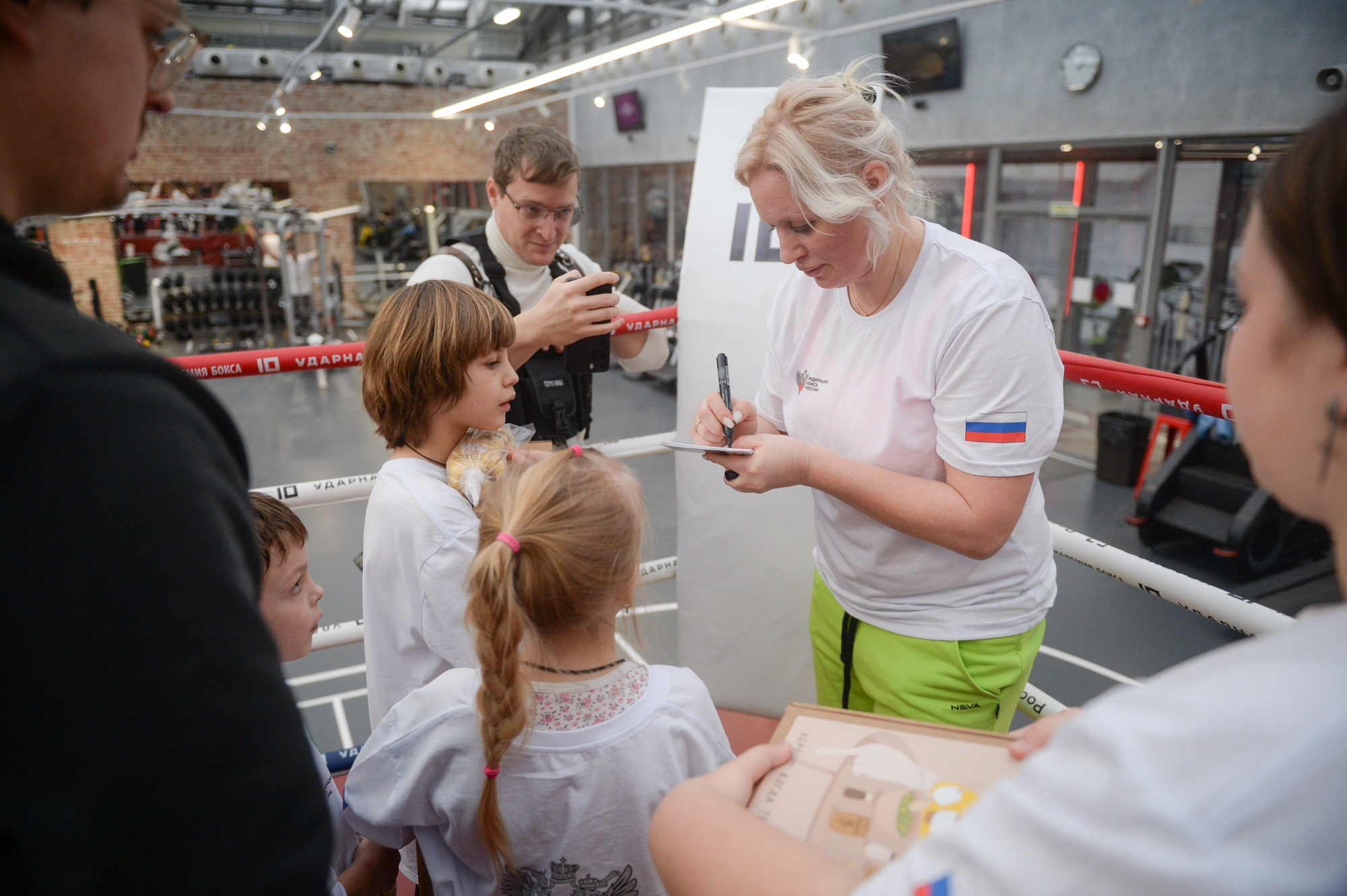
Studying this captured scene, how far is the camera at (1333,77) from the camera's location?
445 centimetres

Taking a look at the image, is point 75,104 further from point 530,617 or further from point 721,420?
point 721,420

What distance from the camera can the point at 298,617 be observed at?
141 cm


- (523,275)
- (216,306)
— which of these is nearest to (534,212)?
(523,275)

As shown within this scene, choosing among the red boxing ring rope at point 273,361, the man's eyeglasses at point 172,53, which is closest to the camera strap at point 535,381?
the red boxing ring rope at point 273,361

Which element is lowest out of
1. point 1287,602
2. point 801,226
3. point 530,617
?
point 1287,602

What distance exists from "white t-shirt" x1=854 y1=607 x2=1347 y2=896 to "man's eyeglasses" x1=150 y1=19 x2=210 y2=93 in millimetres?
762

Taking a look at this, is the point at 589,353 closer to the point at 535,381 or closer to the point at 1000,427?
the point at 535,381

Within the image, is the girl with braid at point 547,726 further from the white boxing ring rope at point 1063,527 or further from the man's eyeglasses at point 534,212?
the man's eyeglasses at point 534,212

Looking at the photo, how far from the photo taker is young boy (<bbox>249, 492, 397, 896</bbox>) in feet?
4.28

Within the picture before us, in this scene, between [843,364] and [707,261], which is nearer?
[843,364]

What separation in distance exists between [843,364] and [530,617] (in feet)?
2.29

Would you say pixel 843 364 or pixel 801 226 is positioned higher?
pixel 801 226

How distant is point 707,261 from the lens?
2.42 metres

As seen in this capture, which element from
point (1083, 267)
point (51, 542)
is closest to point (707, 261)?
point (51, 542)
